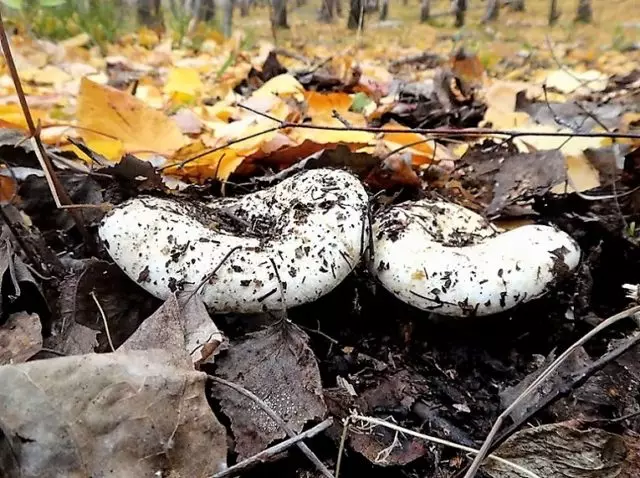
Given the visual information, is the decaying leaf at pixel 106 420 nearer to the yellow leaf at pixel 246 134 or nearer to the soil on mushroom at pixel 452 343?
the soil on mushroom at pixel 452 343

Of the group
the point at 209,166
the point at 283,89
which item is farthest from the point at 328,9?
the point at 209,166

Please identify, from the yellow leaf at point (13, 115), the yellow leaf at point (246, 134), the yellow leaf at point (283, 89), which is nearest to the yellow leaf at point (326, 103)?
the yellow leaf at point (283, 89)

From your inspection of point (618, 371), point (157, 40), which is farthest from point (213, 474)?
point (157, 40)

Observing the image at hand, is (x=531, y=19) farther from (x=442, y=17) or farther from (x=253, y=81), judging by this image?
(x=253, y=81)

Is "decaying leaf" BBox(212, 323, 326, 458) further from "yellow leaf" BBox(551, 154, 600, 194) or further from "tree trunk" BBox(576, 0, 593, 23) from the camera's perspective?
"tree trunk" BBox(576, 0, 593, 23)

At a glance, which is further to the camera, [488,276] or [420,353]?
[420,353]

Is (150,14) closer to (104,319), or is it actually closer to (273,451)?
(104,319)
